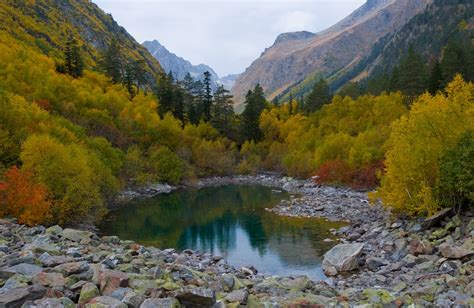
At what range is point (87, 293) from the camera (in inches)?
514

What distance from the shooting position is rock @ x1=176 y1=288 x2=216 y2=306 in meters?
13.5

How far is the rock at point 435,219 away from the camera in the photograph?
2889 cm

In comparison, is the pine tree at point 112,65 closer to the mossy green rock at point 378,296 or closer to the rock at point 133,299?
the mossy green rock at point 378,296

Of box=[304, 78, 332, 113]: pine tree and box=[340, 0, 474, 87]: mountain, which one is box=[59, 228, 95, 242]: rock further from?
box=[340, 0, 474, 87]: mountain

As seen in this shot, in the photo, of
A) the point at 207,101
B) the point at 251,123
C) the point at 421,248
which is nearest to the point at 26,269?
the point at 421,248

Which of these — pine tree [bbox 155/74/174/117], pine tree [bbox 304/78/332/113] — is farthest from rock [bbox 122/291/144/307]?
pine tree [bbox 304/78/332/113]

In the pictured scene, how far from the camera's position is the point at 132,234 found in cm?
3772

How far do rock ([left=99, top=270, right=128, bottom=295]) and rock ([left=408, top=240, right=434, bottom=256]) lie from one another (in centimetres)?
1930

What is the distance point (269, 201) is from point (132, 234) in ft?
75.2

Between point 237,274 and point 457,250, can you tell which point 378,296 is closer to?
point 457,250

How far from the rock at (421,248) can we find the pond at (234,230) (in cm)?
609

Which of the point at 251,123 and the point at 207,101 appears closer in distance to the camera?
the point at 251,123

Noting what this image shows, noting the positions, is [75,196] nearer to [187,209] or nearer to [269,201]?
[187,209]

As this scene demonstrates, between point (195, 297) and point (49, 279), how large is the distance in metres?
4.99
